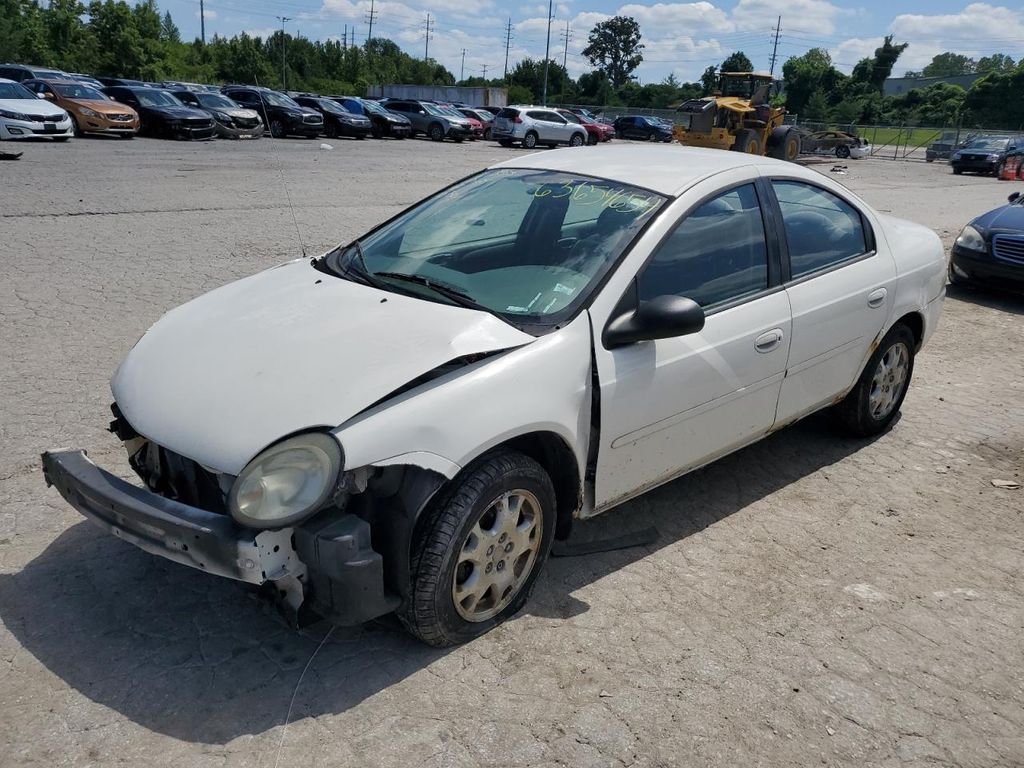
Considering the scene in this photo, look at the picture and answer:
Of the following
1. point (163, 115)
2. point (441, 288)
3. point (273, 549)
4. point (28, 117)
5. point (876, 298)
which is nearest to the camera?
point (273, 549)

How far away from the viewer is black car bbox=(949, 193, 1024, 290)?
8.76 metres

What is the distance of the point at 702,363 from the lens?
3521 millimetres

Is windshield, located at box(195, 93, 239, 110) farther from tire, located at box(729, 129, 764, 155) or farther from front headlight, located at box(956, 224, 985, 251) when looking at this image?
front headlight, located at box(956, 224, 985, 251)

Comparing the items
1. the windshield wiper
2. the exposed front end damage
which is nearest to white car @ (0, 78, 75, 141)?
the windshield wiper

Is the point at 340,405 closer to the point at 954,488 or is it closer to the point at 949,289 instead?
the point at 954,488

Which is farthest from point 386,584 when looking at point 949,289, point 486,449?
point 949,289

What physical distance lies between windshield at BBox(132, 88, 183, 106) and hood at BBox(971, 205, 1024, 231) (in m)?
23.6

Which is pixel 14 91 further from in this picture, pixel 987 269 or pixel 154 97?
pixel 987 269

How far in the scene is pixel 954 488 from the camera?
4566 mm

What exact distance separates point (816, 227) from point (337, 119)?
2967 cm

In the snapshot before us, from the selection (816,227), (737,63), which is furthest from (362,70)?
(816,227)

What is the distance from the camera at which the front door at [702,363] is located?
3.30 m

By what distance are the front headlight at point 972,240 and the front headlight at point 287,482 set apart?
8.72 metres

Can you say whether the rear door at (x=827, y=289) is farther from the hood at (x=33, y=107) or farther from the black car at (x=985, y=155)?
the black car at (x=985, y=155)
